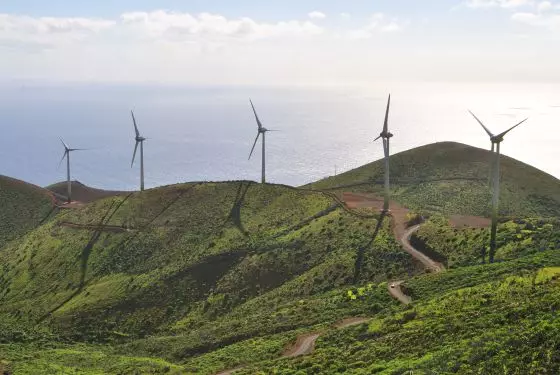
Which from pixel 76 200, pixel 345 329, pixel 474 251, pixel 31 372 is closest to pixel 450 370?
pixel 345 329

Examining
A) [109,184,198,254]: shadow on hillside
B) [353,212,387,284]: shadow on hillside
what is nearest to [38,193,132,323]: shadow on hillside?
[109,184,198,254]: shadow on hillside

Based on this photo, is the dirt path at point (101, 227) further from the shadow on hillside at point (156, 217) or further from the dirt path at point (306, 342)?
the dirt path at point (306, 342)

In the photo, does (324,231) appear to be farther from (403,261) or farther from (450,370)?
(450,370)

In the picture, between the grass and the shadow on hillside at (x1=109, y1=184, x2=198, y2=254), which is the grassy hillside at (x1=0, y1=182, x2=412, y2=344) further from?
the grass

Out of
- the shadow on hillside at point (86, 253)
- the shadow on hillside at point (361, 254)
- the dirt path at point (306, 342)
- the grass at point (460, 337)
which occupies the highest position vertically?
the grass at point (460, 337)

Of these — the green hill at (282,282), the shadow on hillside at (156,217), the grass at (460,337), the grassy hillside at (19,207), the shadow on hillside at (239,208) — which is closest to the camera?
the grass at (460,337)

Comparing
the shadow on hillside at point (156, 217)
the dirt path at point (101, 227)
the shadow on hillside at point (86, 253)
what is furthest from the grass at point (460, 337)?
the dirt path at point (101, 227)

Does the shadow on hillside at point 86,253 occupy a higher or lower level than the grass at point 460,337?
lower

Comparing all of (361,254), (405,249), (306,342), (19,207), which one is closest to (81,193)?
(19,207)
